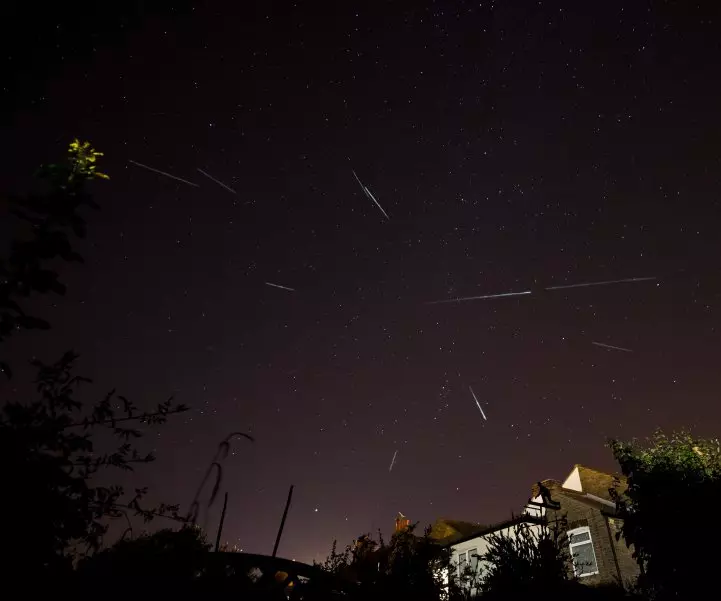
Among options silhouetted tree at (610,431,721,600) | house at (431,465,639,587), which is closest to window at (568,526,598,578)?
house at (431,465,639,587)

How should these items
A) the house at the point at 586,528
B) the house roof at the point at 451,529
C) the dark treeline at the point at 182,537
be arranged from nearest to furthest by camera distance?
the dark treeline at the point at 182,537 < the house at the point at 586,528 < the house roof at the point at 451,529

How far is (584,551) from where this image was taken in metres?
25.3

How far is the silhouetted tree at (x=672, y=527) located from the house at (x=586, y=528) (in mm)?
4005

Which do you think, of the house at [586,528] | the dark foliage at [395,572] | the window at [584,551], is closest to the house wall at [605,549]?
the house at [586,528]

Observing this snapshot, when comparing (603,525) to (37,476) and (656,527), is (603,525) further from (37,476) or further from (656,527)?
(37,476)

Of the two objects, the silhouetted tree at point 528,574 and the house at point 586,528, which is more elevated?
the house at point 586,528

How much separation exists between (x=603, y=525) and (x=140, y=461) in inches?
1109

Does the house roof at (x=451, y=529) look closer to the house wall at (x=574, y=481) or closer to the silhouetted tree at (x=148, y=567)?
the house wall at (x=574, y=481)

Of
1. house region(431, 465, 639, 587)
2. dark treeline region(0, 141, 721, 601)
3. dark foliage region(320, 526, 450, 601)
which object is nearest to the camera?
dark treeline region(0, 141, 721, 601)

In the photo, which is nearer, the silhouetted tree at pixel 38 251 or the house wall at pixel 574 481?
the silhouetted tree at pixel 38 251

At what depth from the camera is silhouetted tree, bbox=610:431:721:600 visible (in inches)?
530

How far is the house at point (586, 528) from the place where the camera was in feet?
77.3

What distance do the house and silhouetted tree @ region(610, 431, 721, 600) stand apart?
13.1ft

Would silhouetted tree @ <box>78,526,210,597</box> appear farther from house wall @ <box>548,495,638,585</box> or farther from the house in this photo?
house wall @ <box>548,495,638,585</box>
